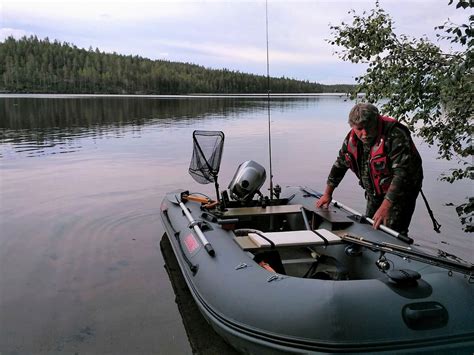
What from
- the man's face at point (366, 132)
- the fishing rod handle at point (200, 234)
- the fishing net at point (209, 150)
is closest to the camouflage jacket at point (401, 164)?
the man's face at point (366, 132)

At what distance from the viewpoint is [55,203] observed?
304 inches

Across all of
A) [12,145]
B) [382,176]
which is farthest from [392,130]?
[12,145]

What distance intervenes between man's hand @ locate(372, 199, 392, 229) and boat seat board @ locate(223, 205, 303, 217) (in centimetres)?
105

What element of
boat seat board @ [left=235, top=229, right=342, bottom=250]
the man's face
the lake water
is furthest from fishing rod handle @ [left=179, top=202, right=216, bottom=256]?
the man's face

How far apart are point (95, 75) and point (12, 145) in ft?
237

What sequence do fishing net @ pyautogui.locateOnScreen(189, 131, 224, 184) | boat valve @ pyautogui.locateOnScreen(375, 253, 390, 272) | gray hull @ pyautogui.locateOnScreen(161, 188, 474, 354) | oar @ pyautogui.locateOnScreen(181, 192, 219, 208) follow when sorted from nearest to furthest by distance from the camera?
1. gray hull @ pyautogui.locateOnScreen(161, 188, 474, 354)
2. boat valve @ pyautogui.locateOnScreen(375, 253, 390, 272)
3. oar @ pyautogui.locateOnScreen(181, 192, 219, 208)
4. fishing net @ pyautogui.locateOnScreen(189, 131, 224, 184)

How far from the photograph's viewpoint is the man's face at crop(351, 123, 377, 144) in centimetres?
385

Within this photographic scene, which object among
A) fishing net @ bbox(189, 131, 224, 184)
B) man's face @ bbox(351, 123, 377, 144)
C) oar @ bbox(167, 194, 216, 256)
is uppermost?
man's face @ bbox(351, 123, 377, 144)

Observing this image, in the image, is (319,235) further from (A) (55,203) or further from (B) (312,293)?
(A) (55,203)

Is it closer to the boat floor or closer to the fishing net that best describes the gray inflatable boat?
the boat floor

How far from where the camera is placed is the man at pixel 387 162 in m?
3.81

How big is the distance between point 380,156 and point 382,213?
0.49 metres

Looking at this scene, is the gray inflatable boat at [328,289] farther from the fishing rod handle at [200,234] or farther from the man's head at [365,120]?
the man's head at [365,120]

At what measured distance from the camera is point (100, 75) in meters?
83.8
